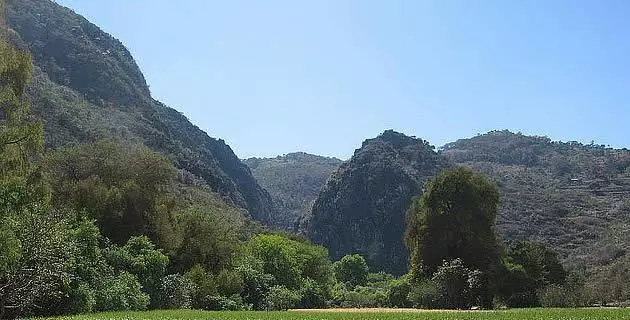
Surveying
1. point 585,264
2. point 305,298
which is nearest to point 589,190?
point 585,264

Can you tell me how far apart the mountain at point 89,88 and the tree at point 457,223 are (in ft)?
209

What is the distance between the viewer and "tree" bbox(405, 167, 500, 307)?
60.6m

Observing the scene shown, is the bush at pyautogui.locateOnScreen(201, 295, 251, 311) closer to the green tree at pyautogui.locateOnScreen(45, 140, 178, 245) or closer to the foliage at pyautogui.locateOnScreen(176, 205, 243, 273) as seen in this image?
the foliage at pyautogui.locateOnScreen(176, 205, 243, 273)

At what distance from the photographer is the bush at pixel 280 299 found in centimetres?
6128

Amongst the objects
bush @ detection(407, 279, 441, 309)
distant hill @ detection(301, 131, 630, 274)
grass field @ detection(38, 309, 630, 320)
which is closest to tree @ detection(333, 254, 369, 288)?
distant hill @ detection(301, 131, 630, 274)

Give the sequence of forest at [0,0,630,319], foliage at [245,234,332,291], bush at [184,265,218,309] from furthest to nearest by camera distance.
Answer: foliage at [245,234,332,291]
bush at [184,265,218,309]
forest at [0,0,630,319]

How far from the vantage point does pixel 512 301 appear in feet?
187

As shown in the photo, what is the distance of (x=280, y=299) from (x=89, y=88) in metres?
104

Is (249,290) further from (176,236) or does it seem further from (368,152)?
(368,152)

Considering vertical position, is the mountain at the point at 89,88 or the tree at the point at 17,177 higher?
the mountain at the point at 89,88

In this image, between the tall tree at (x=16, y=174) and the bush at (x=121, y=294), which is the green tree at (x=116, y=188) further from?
the tall tree at (x=16, y=174)

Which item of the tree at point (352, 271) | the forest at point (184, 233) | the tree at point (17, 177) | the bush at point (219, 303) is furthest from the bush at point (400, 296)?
the tree at point (17, 177)

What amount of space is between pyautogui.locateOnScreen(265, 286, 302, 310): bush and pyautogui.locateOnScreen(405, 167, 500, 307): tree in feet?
46.2

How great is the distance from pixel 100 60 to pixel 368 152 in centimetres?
7924
